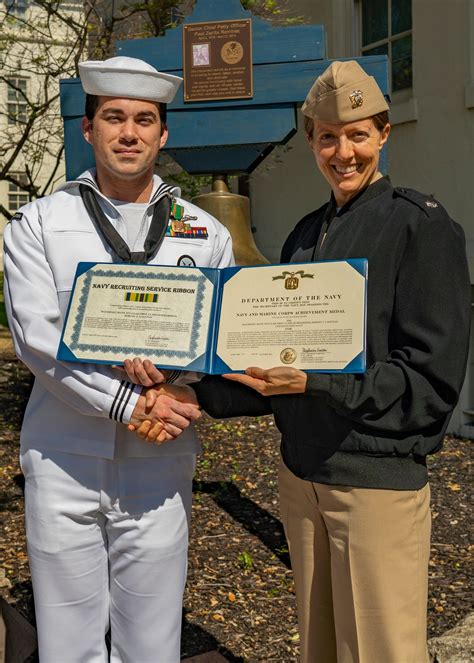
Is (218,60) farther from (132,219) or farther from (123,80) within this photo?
(132,219)

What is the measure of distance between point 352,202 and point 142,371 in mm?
766

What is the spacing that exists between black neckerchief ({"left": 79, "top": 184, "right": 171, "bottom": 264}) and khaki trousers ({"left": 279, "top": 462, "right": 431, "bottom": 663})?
33.2 inches

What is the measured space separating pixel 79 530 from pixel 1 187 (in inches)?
1095

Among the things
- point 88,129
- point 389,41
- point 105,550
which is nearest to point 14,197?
point 389,41

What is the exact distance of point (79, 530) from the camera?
93.5 inches

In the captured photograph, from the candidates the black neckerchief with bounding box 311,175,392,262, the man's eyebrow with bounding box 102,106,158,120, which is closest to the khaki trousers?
the black neckerchief with bounding box 311,175,392,262

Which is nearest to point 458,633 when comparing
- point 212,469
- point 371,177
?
point 371,177

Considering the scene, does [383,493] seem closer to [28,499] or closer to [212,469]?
[28,499]

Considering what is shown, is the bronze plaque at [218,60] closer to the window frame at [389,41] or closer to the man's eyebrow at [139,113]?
the man's eyebrow at [139,113]

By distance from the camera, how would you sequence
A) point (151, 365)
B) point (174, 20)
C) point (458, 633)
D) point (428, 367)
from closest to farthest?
point (428, 367), point (151, 365), point (458, 633), point (174, 20)

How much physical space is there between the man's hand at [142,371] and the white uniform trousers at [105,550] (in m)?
0.32

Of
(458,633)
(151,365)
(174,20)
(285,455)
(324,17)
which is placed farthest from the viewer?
(324,17)

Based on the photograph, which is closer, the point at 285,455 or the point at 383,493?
the point at 383,493

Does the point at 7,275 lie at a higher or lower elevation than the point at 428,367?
higher
